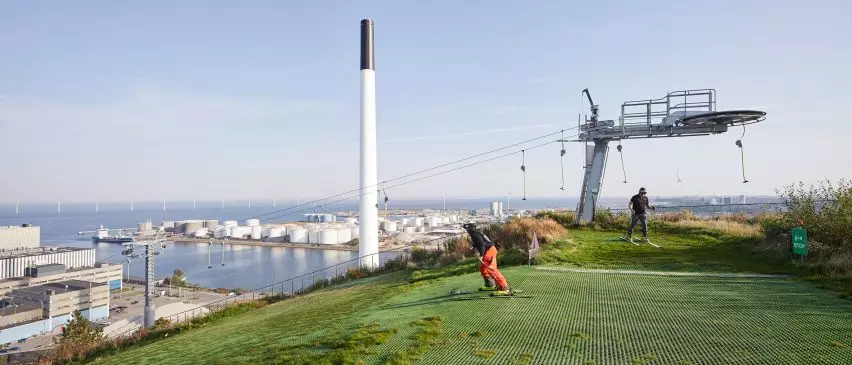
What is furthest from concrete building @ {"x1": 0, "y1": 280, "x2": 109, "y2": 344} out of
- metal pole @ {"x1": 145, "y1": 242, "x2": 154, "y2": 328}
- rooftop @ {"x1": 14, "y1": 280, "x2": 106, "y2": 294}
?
metal pole @ {"x1": 145, "y1": 242, "x2": 154, "y2": 328}

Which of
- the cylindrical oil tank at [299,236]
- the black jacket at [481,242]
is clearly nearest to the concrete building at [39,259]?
the cylindrical oil tank at [299,236]

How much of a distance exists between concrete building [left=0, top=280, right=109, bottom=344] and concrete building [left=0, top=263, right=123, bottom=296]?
2724 mm

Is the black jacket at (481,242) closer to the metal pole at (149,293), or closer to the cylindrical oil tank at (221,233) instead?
the metal pole at (149,293)

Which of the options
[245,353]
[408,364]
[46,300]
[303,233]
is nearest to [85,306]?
[46,300]

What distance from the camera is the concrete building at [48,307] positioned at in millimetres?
35341

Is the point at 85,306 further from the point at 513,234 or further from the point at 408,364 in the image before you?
the point at 408,364

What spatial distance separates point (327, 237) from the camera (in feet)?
301

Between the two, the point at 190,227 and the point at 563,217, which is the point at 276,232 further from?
the point at 563,217

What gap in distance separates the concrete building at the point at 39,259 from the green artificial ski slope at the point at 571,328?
212 ft

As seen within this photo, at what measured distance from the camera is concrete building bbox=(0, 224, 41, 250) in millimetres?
74812

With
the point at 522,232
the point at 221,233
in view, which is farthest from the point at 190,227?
the point at 522,232

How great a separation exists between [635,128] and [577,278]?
971 cm

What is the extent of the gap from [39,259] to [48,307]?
28930mm

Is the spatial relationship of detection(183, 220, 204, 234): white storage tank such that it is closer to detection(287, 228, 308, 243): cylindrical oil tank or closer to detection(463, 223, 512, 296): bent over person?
detection(287, 228, 308, 243): cylindrical oil tank
